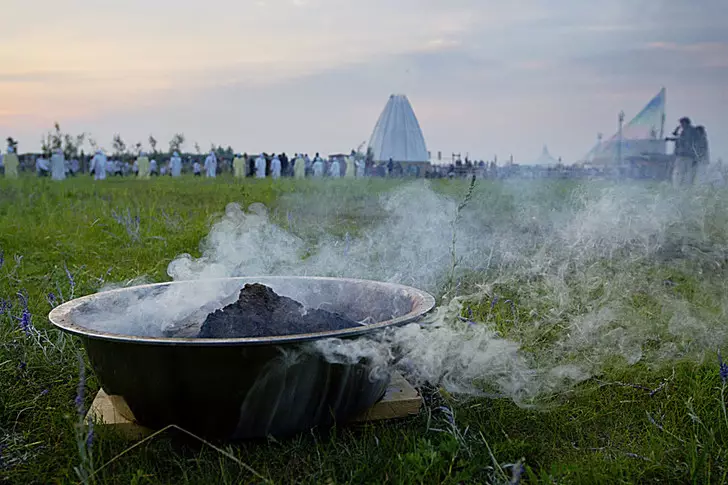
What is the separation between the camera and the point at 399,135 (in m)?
37.5

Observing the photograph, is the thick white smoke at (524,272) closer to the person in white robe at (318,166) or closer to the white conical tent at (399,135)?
the person in white robe at (318,166)

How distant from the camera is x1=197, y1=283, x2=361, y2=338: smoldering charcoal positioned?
2.20m

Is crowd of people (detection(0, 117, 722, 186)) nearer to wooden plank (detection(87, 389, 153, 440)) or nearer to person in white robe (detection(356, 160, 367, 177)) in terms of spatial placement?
person in white robe (detection(356, 160, 367, 177))

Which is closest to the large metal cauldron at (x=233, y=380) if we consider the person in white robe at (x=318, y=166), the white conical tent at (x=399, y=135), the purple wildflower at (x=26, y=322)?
the purple wildflower at (x=26, y=322)

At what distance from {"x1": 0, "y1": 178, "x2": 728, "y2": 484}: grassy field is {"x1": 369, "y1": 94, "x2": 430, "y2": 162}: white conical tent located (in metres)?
30.6

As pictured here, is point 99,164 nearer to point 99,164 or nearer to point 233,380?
point 99,164

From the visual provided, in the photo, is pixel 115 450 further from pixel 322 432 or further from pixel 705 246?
pixel 705 246

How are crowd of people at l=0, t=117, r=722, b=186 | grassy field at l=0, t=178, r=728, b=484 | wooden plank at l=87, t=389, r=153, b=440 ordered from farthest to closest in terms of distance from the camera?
1. crowd of people at l=0, t=117, r=722, b=186
2. wooden plank at l=87, t=389, r=153, b=440
3. grassy field at l=0, t=178, r=728, b=484

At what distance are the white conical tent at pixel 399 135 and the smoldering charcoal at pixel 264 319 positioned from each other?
114 feet

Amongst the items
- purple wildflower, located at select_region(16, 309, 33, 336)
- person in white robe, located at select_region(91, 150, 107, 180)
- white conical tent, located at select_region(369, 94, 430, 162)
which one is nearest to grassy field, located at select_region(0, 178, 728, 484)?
purple wildflower, located at select_region(16, 309, 33, 336)

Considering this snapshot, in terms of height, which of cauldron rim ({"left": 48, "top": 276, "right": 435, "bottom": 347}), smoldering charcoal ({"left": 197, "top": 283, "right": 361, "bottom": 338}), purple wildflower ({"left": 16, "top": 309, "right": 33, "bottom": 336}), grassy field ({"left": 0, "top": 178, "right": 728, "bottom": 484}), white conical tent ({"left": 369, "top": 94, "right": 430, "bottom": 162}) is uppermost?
white conical tent ({"left": 369, "top": 94, "right": 430, "bottom": 162})

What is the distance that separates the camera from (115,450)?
215 centimetres

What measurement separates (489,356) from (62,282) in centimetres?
296

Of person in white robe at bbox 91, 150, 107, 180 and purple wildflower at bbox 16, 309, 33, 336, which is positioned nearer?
purple wildflower at bbox 16, 309, 33, 336
